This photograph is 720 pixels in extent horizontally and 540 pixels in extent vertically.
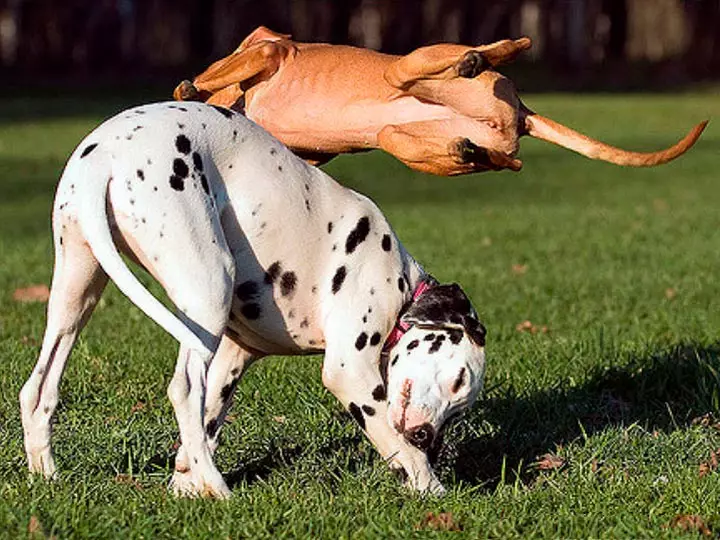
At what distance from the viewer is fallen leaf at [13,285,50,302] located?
10.2 metres

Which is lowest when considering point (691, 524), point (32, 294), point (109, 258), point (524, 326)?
point (32, 294)

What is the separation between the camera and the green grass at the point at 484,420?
5129 millimetres

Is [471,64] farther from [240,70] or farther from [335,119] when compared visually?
[240,70]

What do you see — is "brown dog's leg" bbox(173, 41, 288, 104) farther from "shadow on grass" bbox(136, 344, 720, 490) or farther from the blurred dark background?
the blurred dark background

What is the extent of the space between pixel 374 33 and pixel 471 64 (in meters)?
42.8

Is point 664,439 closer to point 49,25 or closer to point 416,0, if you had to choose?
point 49,25

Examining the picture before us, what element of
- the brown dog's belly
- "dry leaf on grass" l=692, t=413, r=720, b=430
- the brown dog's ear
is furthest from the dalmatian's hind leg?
"dry leaf on grass" l=692, t=413, r=720, b=430

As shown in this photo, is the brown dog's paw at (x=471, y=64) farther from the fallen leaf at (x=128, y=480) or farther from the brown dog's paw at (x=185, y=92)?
the fallen leaf at (x=128, y=480)

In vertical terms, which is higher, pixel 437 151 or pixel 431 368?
pixel 437 151

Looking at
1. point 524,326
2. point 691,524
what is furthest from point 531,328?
point 691,524

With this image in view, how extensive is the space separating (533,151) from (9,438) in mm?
19268

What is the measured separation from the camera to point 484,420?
6.82 metres

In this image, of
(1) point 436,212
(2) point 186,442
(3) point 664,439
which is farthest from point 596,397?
(1) point 436,212

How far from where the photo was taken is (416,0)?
156 ft
